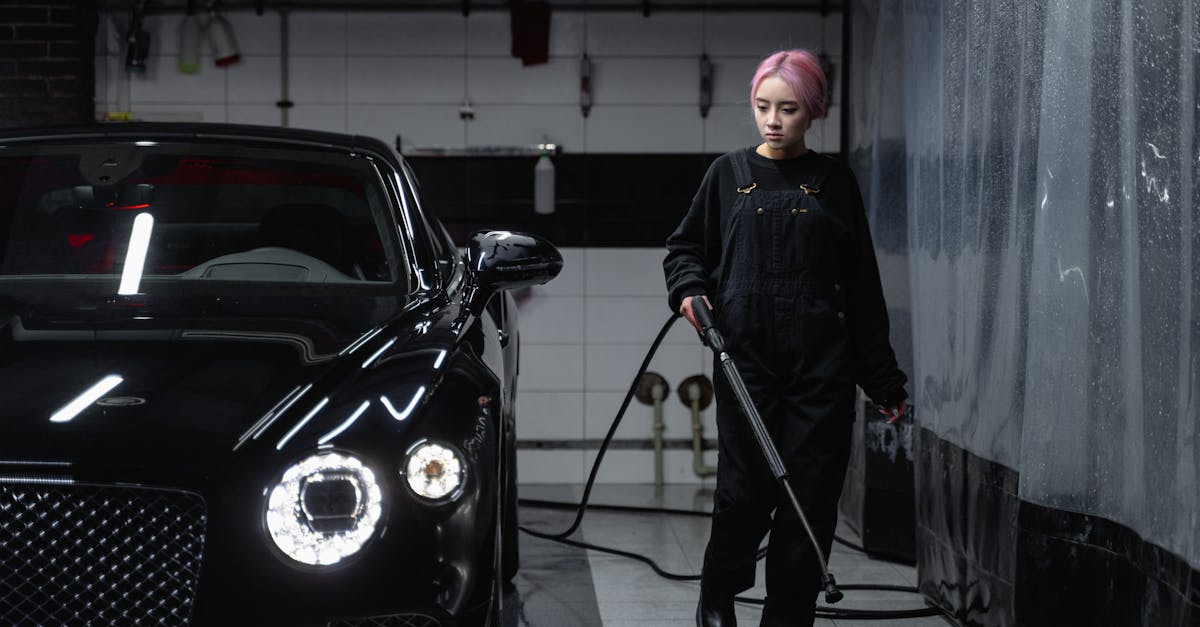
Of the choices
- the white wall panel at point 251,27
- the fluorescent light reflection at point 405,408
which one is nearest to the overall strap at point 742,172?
the fluorescent light reflection at point 405,408

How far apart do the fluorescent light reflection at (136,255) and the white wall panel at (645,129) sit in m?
3.46

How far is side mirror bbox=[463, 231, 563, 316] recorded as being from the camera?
2236 millimetres

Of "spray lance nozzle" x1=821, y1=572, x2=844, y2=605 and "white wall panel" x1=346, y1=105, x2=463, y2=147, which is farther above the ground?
"white wall panel" x1=346, y1=105, x2=463, y2=147

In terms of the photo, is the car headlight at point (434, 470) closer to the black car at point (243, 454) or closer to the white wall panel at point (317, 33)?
the black car at point (243, 454)

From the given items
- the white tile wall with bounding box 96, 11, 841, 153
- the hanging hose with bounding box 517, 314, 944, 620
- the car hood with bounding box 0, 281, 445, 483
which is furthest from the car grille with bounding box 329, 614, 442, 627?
the white tile wall with bounding box 96, 11, 841, 153

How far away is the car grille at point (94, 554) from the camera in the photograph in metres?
1.39

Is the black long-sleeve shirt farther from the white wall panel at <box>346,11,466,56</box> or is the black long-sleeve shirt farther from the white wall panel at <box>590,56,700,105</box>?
the white wall panel at <box>346,11,466,56</box>

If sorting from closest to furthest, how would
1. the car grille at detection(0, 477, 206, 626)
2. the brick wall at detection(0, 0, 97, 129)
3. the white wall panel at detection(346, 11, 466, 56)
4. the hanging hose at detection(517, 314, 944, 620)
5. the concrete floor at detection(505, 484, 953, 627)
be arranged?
1. the car grille at detection(0, 477, 206, 626)
2. the hanging hose at detection(517, 314, 944, 620)
3. the concrete floor at detection(505, 484, 953, 627)
4. the brick wall at detection(0, 0, 97, 129)
5. the white wall panel at detection(346, 11, 466, 56)

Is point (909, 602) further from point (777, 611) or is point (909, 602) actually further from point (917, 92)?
point (917, 92)

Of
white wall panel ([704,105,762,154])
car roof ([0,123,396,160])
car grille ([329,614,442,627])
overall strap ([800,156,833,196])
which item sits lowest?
car grille ([329,614,442,627])

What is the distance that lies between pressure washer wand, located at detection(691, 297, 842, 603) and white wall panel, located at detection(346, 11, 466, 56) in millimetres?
3487

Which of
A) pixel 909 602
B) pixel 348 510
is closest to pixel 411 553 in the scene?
pixel 348 510

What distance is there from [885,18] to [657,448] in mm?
2248

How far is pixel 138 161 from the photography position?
234 centimetres
